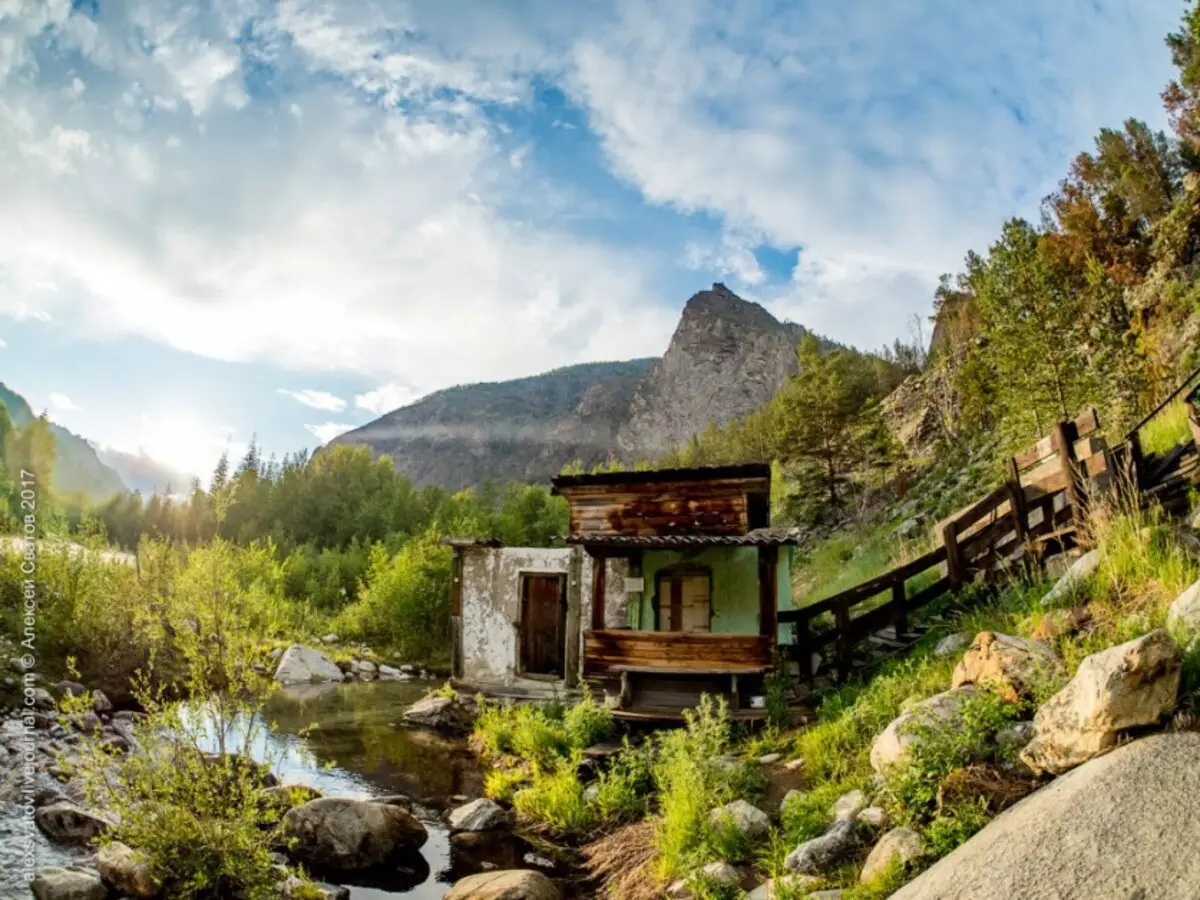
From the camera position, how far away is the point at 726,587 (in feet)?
57.7

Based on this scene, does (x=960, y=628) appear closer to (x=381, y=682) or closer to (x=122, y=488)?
(x=381, y=682)

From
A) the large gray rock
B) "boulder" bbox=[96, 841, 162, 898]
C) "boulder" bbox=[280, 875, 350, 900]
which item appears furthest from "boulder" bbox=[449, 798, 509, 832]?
the large gray rock

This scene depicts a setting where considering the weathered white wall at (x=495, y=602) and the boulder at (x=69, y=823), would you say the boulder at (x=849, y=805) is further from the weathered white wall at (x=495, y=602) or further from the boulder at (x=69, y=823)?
the weathered white wall at (x=495, y=602)

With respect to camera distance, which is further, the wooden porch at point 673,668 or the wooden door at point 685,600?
the wooden door at point 685,600

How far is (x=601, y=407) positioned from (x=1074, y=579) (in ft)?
489

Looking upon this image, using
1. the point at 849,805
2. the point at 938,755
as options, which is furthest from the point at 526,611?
the point at 938,755

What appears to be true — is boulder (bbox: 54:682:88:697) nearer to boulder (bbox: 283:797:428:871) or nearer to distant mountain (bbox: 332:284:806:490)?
boulder (bbox: 283:797:428:871)

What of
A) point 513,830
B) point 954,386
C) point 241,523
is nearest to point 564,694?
point 513,830

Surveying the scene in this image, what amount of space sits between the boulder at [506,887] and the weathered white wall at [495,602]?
12.4 m

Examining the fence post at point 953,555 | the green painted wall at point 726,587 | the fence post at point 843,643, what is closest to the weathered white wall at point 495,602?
the green painted wall at point 726,587

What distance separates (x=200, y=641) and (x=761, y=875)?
6.26 m

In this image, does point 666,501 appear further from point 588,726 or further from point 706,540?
point 588,726

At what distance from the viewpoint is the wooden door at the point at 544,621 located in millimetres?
21344

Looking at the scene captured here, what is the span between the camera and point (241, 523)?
5847 cm
